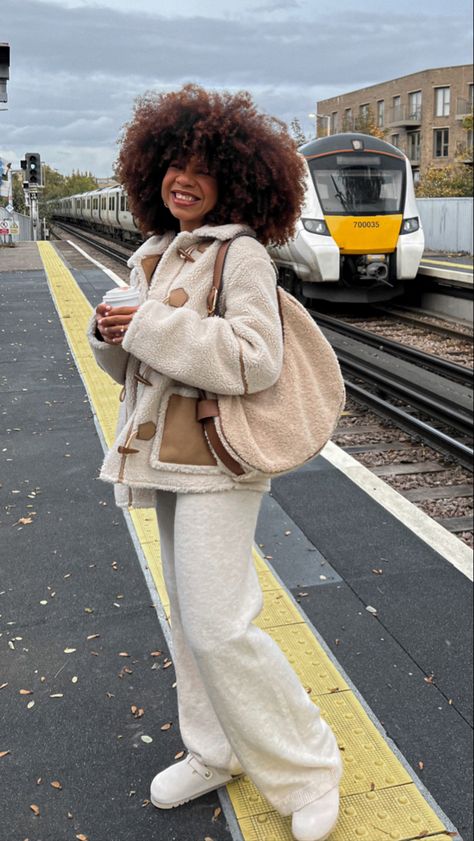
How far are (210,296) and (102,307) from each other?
0.87 ft

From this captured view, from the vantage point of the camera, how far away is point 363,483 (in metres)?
5.27

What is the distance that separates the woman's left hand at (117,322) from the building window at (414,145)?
193 feet

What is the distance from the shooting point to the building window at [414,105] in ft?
185

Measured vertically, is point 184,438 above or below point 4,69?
below

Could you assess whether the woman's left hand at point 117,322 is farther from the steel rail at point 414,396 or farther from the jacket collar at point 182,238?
the steel rail at point 414,396

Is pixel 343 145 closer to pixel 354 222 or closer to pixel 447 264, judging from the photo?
pixel 354 222

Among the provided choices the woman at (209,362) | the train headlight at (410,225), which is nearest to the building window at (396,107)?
the train headlight at (410,225)

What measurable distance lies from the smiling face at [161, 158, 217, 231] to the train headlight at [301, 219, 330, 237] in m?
12.7

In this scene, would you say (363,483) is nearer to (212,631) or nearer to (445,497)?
(445,497)

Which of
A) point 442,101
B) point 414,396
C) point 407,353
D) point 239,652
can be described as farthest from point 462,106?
point 239,652

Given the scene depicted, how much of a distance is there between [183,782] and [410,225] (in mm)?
13896

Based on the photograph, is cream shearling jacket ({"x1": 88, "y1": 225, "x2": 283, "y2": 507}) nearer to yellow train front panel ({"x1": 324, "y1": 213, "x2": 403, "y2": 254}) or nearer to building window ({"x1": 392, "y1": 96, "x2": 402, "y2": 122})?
yellow train front panel ({"x1": 324, "y1": 213, "x2": 403, "y2": 254})

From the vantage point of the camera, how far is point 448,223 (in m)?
24.0

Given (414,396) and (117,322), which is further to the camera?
(414,396)
